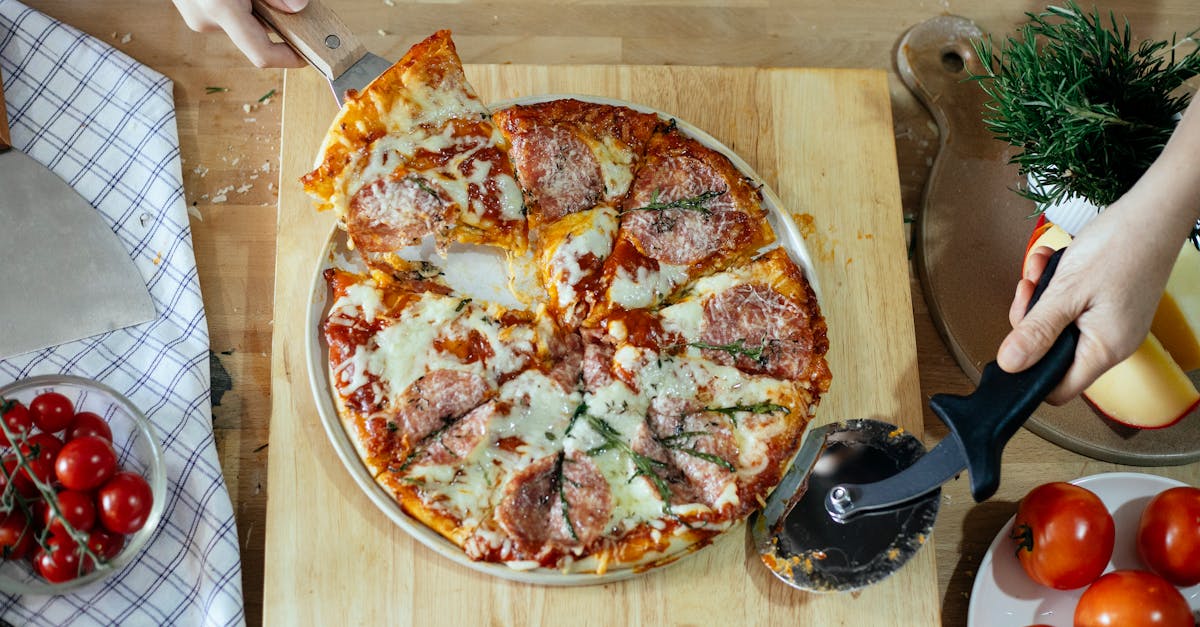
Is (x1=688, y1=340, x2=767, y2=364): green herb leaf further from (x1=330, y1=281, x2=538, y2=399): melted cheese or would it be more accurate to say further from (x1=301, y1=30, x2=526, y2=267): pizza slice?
(x1=301, y1=30, x2=526, y2=267): pizza slice

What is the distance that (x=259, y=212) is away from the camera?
8.30 ft

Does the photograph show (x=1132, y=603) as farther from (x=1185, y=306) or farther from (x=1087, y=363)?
(x=1185, y=306)

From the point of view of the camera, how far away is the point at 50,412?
2102 mm

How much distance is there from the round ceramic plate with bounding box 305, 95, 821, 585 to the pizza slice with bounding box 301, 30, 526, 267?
0.06 metres

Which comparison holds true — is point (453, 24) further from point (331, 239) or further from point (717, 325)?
point (717, 325)

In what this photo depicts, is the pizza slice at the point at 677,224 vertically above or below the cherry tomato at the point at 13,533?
above

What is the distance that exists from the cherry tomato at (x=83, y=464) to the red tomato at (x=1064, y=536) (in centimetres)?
204

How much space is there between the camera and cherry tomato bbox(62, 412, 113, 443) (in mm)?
2104

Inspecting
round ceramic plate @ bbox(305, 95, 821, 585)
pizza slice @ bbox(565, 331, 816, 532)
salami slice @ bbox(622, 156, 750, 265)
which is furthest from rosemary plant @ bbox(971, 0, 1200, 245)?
pizza slice @ bbox(565, 331, 816, 532)

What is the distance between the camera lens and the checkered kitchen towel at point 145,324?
2186 millimetres

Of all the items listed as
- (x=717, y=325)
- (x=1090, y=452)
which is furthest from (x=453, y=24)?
(x=1090, y=452)

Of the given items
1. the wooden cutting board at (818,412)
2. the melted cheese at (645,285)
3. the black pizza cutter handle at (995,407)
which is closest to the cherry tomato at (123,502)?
the wooden cutting board at (818,412)

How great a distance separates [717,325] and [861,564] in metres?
0.62

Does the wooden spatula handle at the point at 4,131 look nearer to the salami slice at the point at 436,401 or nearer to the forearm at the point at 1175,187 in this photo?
the salami slice at the point at 436,401
